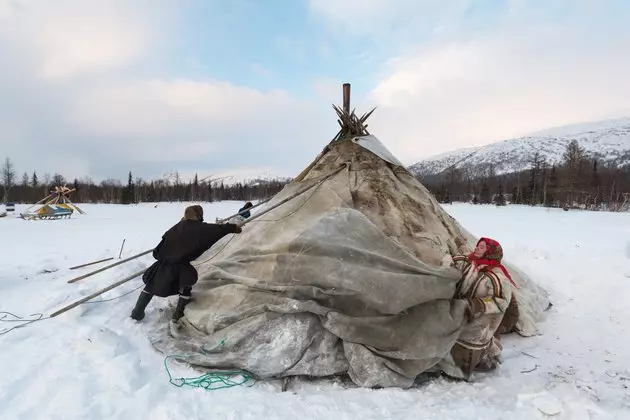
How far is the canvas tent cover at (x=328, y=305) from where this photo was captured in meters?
3.25

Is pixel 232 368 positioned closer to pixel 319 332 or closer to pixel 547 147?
pixel 319 332

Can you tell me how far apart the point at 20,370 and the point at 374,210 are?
11.9 feet

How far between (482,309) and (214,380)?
2369mm

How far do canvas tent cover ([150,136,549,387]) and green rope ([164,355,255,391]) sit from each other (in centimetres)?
7

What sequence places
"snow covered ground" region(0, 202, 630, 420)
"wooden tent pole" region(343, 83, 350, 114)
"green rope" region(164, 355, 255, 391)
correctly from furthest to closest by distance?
"wooden tent pole" region(343, 83, 350, 114)
"green rope" region(164, 355, 255, 391)
"snow covered ground" region(0, 202, 630, 420)

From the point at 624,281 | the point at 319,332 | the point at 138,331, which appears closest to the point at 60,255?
the point at 138,331

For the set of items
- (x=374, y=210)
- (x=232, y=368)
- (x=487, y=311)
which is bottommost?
Result: (x=232, y=368)

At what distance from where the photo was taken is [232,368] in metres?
3.26

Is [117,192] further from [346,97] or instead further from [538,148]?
[538,148]

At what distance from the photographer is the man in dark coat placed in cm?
389

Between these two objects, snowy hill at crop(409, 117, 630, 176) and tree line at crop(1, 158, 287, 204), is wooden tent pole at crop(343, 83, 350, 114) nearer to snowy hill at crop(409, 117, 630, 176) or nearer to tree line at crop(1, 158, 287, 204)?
tree line at crop(1, 158, 287, 204)

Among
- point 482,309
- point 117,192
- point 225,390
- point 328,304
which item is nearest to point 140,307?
point 225,390

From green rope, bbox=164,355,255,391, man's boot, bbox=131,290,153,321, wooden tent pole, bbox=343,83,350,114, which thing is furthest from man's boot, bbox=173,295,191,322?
wooden tent pole, bbox=343,83,350,114

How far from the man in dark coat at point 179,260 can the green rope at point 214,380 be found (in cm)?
82
